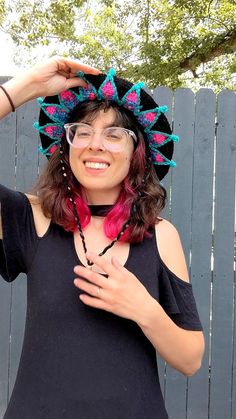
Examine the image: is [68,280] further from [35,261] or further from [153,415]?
[153,415]

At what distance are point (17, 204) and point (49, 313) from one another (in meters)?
0.32

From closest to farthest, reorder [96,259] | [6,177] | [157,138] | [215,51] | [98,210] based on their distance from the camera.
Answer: [96,259] → [98,210] → [157,138] → [6,177] → [215,51]

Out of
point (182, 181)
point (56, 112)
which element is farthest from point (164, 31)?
point (56, 112)

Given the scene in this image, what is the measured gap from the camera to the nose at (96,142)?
1.47 metres

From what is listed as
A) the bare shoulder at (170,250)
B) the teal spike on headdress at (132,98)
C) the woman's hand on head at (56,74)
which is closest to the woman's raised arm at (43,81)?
the woman's hand on head at (56,74)

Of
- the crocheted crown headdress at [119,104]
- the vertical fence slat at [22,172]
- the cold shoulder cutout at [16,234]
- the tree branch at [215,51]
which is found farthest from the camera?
the tree branch at [215,51]

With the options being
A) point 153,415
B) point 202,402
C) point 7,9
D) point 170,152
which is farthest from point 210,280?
point 7,9

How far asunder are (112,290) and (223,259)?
215 centimetres

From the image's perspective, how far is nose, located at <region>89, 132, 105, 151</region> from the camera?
1471 mm

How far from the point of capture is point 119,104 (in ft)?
5.20

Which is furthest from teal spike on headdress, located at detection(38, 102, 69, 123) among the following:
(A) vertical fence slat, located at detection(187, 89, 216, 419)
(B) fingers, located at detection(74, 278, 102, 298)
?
(A) vertical fence slat, located at detection(187, 89, 216, 419)

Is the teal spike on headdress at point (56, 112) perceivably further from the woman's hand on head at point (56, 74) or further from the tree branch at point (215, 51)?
the tree branch at point (215, 51)

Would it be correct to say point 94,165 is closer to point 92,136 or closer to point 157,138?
point 92,136

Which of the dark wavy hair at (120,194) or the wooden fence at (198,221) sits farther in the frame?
the wooden fence at (198,221)
